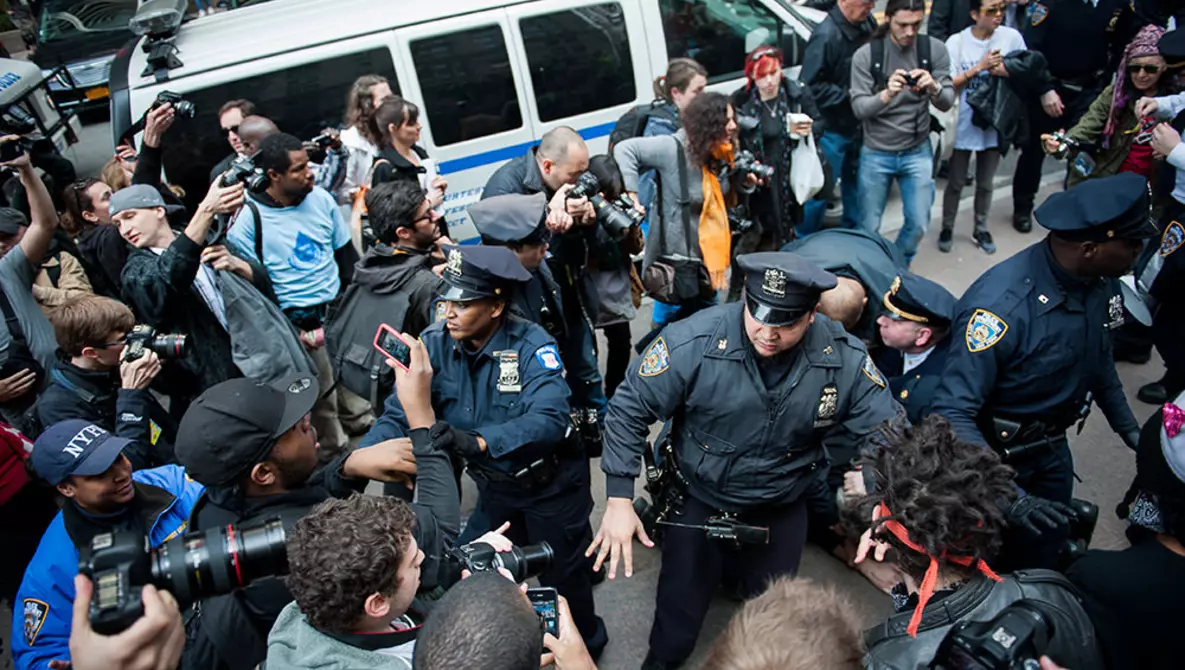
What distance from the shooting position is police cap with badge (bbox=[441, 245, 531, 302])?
2814 mm

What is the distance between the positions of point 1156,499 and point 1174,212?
2814mm

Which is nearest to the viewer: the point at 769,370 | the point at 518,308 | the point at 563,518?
the point at 769,370

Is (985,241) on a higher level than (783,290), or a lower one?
lower

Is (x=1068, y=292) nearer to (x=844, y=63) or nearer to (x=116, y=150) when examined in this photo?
(x=844, y=63)

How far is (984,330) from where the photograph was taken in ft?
9.75

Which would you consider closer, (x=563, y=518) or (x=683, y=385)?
(x=683, y=385)

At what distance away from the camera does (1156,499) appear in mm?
2256

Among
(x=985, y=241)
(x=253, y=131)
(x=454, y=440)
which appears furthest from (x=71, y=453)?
(x=985, y=241)

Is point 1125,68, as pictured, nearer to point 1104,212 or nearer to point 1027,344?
point 1104,212

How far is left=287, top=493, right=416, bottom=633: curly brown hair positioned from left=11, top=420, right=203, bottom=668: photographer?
1.04 meters

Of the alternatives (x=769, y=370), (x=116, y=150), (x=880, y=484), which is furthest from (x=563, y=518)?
(x=116, y=150)

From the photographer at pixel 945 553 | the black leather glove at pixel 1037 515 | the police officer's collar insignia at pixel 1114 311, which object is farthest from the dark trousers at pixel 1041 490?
the photographer at pixel 945 553

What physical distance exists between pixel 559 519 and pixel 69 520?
1.68m

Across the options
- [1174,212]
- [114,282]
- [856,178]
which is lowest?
[856,178]
